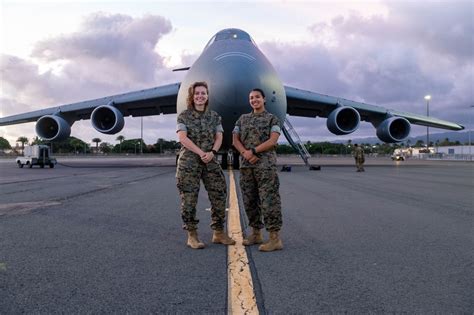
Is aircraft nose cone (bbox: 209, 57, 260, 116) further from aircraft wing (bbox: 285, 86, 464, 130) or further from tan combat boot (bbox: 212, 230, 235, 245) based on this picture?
aircraft wing (bbox: 285, 86, 464, 130)

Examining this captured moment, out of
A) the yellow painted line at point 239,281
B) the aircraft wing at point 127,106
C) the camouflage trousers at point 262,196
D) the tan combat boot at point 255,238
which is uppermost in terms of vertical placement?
the aircraft wing at point 127,106

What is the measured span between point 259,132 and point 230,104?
628cm

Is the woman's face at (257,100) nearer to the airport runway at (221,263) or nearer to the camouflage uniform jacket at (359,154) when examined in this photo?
the airport runway at (221,263)

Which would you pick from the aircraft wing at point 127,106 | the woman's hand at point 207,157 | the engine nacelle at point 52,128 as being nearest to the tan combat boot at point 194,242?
Answer: the woman's hand at point 207,157

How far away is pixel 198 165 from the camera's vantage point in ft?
12.5

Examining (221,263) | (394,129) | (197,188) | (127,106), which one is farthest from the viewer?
(394,129)

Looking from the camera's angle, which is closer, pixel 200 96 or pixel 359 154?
pixel 200 96

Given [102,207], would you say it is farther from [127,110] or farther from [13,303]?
[127,110]

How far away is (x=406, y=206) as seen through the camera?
6074 millimetres

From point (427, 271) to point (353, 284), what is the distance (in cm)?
66

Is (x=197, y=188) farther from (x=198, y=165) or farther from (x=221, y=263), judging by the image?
(x=221, y=263)

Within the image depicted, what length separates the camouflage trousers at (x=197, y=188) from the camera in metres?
3.77

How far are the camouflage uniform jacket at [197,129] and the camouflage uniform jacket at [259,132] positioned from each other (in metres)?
0.28

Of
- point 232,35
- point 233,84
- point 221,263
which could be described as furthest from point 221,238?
point 232,35
